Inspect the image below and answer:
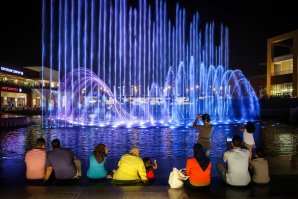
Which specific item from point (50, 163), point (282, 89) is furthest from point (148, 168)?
point (282, 89)

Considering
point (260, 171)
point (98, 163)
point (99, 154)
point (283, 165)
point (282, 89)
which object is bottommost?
point (283, 165)

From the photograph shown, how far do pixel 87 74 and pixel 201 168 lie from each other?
126 ft

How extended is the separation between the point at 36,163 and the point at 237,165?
13.7 feet

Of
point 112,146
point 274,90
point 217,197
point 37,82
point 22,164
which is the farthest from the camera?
point 37,82

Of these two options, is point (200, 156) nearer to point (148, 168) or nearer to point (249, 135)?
point (148, 168)

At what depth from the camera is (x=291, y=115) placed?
96.3 ft

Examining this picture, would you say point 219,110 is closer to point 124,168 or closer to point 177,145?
point 177,145

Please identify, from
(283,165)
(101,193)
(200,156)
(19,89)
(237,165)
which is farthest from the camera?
(19,89)

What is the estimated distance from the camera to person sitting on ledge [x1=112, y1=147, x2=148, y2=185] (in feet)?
21.3

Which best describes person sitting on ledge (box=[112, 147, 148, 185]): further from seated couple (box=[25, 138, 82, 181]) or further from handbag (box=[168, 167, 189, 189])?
seated couple (box=[25, 138, 82, 181])

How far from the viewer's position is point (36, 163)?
6898mm

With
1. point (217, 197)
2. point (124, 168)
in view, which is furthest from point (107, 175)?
point (217, 197)

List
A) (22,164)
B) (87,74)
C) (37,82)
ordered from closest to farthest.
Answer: (22,164) < (87,74) < (37,82)

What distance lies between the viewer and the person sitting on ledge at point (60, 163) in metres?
6.73
